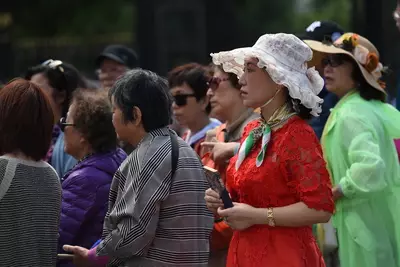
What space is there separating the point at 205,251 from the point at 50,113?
1027 millimetres

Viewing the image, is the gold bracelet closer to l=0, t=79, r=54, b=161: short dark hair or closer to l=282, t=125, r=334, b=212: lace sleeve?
l=282, t=125, r=334, b=212: lace sleeve

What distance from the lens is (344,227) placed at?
6371 millimetres

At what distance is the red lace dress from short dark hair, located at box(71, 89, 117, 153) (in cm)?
123

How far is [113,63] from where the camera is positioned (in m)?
9.29

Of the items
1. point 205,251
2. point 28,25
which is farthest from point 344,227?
point 28,25

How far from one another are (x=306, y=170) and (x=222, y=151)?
1.35 metres

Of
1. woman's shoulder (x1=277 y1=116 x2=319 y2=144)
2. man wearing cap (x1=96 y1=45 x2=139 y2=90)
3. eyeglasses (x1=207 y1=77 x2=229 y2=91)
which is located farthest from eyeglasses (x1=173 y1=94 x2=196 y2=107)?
man wearing cap (x1=96 y1=45 x2=139 y2=90)

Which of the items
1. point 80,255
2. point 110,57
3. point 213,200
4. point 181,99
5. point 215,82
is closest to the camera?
point 213,200

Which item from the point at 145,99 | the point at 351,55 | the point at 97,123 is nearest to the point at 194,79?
the point at 351,55

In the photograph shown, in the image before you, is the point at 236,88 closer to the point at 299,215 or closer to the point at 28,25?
the point at 299,215

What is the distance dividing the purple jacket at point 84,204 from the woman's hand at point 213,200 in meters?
0.93

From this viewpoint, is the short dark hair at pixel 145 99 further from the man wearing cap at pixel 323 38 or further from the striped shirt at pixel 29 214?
the man wearing cap at pixel 323 38

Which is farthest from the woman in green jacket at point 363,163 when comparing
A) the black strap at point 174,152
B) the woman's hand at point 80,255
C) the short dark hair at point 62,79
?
the short dark hair at point 62,79

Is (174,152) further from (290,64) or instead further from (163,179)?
(290,64)
